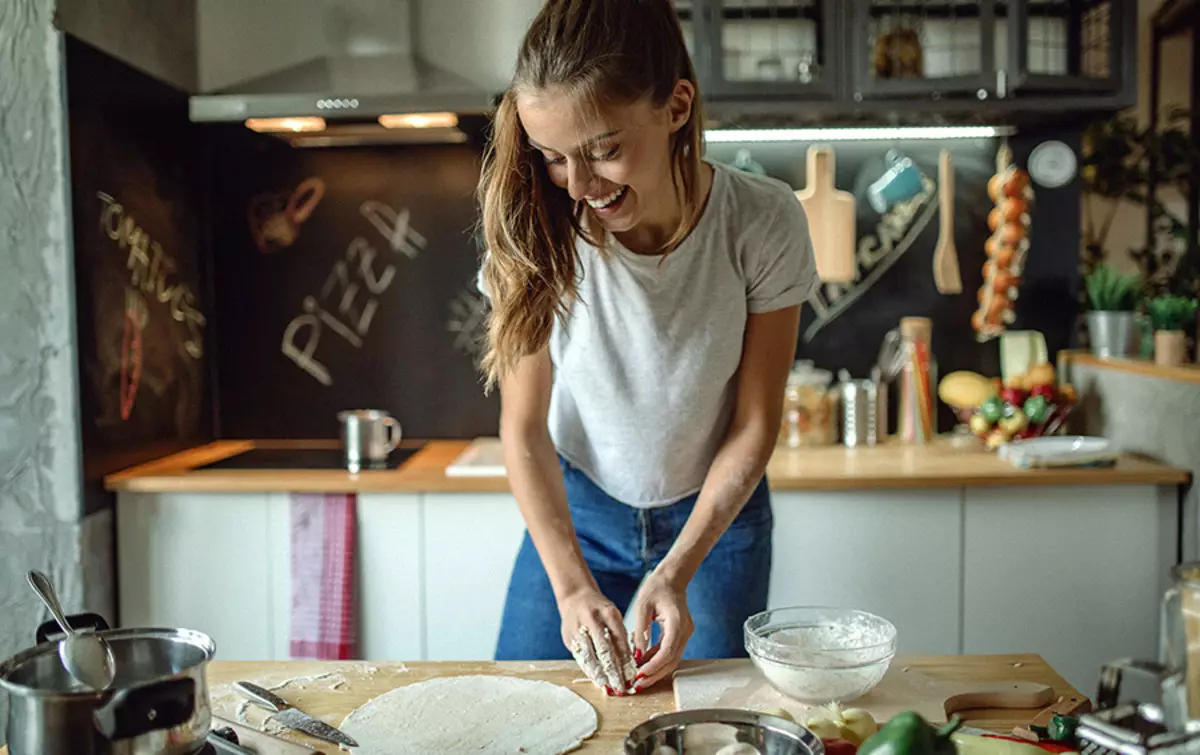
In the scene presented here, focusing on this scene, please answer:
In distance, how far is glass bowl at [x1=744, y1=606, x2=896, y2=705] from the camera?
1.09 m

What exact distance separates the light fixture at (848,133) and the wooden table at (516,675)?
5.23 ft

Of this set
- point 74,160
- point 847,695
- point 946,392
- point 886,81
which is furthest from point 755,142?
point 847,695

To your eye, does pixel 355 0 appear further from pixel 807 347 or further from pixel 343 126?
pixel 807 347

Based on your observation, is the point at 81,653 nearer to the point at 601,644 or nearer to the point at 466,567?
the point at 601,644

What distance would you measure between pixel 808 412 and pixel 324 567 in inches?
45.2

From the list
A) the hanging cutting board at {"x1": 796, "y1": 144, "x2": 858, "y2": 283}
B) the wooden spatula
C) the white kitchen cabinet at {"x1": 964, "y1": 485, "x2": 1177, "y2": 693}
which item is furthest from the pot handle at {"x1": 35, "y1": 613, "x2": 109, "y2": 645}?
the wooden spatula

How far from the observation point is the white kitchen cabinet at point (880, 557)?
2.20m

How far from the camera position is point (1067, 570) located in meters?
2.22

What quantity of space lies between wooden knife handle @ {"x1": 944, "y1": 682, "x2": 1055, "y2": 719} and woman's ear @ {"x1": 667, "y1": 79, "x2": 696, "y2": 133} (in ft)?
2.34

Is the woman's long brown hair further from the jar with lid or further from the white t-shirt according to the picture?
the jar with lid

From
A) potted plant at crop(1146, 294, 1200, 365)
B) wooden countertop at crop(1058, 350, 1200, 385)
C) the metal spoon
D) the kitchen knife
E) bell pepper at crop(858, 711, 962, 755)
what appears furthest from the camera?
potted plant at crop(1146, 294, 1200, 365)

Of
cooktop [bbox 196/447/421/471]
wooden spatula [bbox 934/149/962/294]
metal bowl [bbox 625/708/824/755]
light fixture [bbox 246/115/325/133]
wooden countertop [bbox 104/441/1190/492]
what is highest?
light fixture [bbox 246/115/325/133]

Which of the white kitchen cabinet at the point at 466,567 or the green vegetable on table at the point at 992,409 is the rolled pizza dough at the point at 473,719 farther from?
the green vegetable on table at the point at 992,409

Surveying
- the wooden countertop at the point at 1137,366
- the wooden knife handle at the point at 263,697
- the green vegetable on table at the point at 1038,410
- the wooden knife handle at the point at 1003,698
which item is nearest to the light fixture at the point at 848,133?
the wooden countertop at the point at 1137,366
